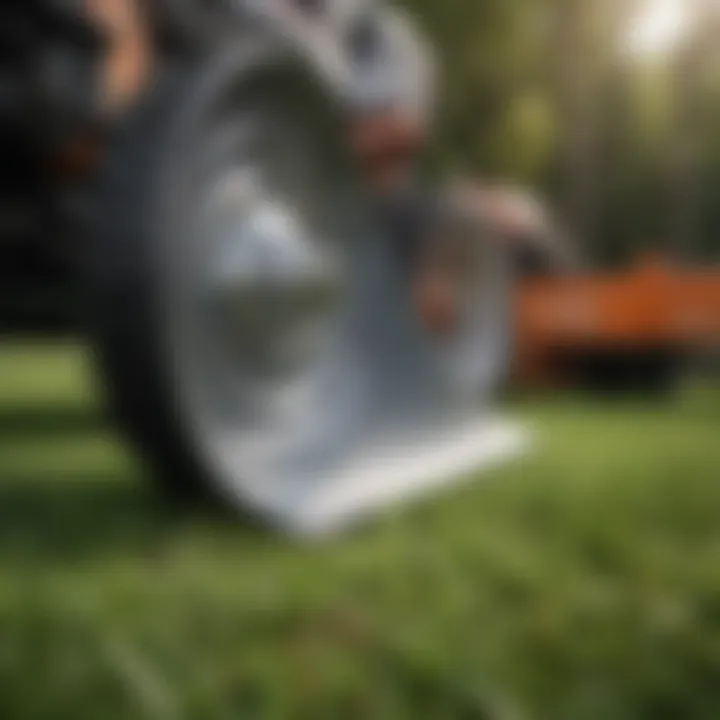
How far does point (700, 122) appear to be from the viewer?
2.15 metres

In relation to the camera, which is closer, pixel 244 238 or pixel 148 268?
pixel 148 268

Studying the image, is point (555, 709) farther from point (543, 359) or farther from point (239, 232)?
point (543, 359)

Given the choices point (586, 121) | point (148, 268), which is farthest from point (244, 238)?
point (586, 121)

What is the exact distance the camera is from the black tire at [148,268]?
696 millimetres

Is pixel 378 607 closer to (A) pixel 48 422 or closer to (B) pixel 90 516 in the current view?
(B) pixel 90 516

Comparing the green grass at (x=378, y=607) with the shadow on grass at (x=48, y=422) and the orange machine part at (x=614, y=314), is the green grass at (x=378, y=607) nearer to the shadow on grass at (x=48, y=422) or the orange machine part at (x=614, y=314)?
the shadow on grass at (x=48, y=422)

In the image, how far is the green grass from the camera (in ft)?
1.59

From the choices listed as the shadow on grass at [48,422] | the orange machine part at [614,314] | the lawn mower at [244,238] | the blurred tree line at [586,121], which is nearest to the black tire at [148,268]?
the lawn mower at [244,238]

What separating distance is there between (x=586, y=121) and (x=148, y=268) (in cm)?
165

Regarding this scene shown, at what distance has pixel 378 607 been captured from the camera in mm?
581

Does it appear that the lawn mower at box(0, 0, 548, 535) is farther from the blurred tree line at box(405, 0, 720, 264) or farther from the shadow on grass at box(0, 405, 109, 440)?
the blurred tree line at box(405, 0, 720, 264)

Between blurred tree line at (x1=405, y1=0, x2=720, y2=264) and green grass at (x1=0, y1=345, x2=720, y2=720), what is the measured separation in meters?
1.29

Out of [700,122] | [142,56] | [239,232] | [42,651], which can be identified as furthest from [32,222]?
[700,122]

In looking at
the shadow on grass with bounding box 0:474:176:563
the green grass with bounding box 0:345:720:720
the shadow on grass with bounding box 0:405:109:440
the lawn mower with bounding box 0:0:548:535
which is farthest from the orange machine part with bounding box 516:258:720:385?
the shadow on grass with bounding box 0:474:176:563
